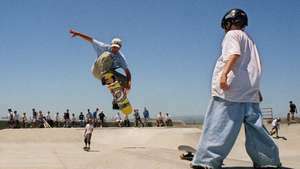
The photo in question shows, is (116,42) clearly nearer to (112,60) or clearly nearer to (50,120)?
(112,60)

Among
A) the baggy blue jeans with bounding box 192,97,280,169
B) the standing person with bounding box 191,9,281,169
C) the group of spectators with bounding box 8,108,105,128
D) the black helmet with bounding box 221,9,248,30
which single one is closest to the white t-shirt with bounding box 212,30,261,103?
the standing person with bounding box 191,9,281,169

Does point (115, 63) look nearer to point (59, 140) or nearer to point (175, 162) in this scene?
point (175, 162)

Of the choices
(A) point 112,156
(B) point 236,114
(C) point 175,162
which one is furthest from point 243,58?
(A) point 112,156

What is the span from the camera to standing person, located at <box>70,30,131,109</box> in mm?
10250

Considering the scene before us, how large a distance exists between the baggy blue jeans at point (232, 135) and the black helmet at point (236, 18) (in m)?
1.22

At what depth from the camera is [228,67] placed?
6141mm

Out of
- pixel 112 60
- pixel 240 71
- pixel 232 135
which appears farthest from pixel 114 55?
pixel 232 135

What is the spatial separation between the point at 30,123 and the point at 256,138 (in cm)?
2727

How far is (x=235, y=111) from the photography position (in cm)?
638

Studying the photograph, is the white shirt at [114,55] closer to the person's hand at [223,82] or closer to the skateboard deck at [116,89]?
the skateboard deck at [116,89]

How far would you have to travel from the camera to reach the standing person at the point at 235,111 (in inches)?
249

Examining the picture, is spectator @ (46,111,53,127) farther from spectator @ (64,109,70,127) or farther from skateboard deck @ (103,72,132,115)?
skateboard deck @ (103,72,132,115)

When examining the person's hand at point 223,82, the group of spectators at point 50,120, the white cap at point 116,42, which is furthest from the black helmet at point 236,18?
the group of spectators at point 50,120

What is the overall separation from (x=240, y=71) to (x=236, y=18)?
927mm
